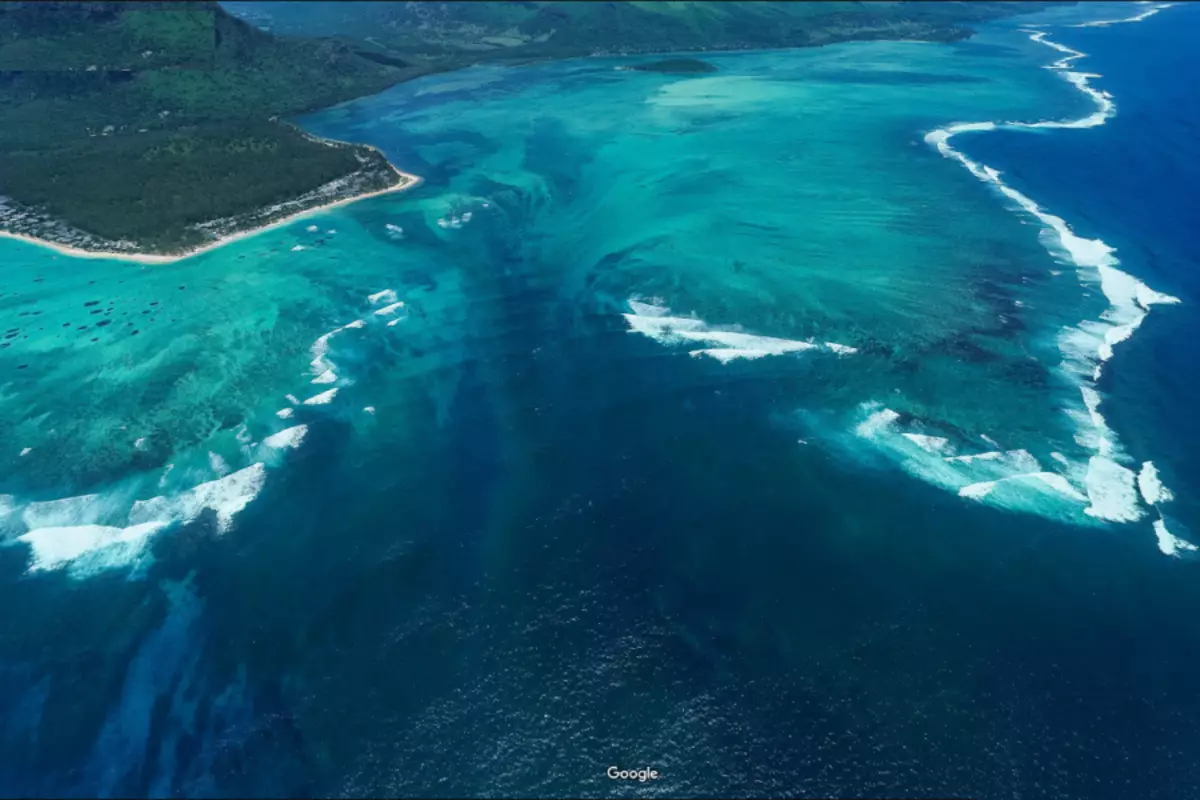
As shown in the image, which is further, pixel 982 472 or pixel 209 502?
pixel 982 472

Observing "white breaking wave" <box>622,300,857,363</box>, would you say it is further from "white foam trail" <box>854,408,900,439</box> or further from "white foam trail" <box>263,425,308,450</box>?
"white foam trail" <box>263,425,308,450</box>

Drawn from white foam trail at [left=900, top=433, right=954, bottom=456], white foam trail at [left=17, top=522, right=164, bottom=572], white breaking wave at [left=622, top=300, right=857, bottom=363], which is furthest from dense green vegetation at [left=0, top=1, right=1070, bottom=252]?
white foam trail at [left=900, top=433, right=954, bottom=456]

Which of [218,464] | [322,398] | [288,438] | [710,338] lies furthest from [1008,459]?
[218,464]

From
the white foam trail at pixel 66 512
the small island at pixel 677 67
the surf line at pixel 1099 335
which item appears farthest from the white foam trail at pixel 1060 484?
the small island at pixel 677 67

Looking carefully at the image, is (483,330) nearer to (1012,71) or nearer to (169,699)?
(169,699)

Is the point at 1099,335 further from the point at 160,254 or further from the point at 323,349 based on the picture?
the point at 160,254

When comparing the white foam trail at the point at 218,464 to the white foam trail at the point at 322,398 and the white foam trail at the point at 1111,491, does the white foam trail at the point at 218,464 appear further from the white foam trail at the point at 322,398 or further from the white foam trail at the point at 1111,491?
the white foam trail at the point at 1111,491

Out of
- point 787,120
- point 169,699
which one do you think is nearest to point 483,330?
point 169,699
